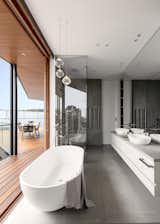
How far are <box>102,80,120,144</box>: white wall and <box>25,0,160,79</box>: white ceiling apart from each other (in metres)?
1.55

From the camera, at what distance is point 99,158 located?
532 cm

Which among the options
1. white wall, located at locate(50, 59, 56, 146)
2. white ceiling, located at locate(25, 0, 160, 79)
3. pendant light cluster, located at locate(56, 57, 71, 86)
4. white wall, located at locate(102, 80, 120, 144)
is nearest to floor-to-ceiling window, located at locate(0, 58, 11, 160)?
white wall, located at locate(50, 59, 56, 146)

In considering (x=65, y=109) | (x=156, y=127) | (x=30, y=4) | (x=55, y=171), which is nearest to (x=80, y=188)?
(x=55, y=171)

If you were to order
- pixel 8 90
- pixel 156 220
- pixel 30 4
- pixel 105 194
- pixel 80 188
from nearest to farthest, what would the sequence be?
pixel 156 220 < pixel 80 188 < pixel 30 4 < pixel 105 194 < pixel 8 90

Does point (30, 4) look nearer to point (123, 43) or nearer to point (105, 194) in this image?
point (123, 43)

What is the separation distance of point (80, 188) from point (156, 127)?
6.63 ft

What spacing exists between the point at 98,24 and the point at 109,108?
390 cm

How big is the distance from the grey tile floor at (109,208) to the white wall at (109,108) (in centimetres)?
287

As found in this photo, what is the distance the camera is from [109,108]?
6875mm

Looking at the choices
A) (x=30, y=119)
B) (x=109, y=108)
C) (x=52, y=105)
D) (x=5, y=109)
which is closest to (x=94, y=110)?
(x=109, y=108)

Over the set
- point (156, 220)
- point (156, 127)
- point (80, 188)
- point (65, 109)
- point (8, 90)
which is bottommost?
point (156, 220)

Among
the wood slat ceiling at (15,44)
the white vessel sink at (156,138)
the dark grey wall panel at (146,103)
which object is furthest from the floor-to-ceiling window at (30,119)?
the white vessel sink at (156,138)

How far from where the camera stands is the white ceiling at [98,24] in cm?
275

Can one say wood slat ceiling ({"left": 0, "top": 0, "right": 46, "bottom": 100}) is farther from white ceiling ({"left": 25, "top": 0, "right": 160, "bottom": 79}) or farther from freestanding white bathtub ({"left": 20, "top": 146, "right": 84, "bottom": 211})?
freestanding white bathtub ({"left": 20, "top": 146, "right": 84, "bottom": 211})
